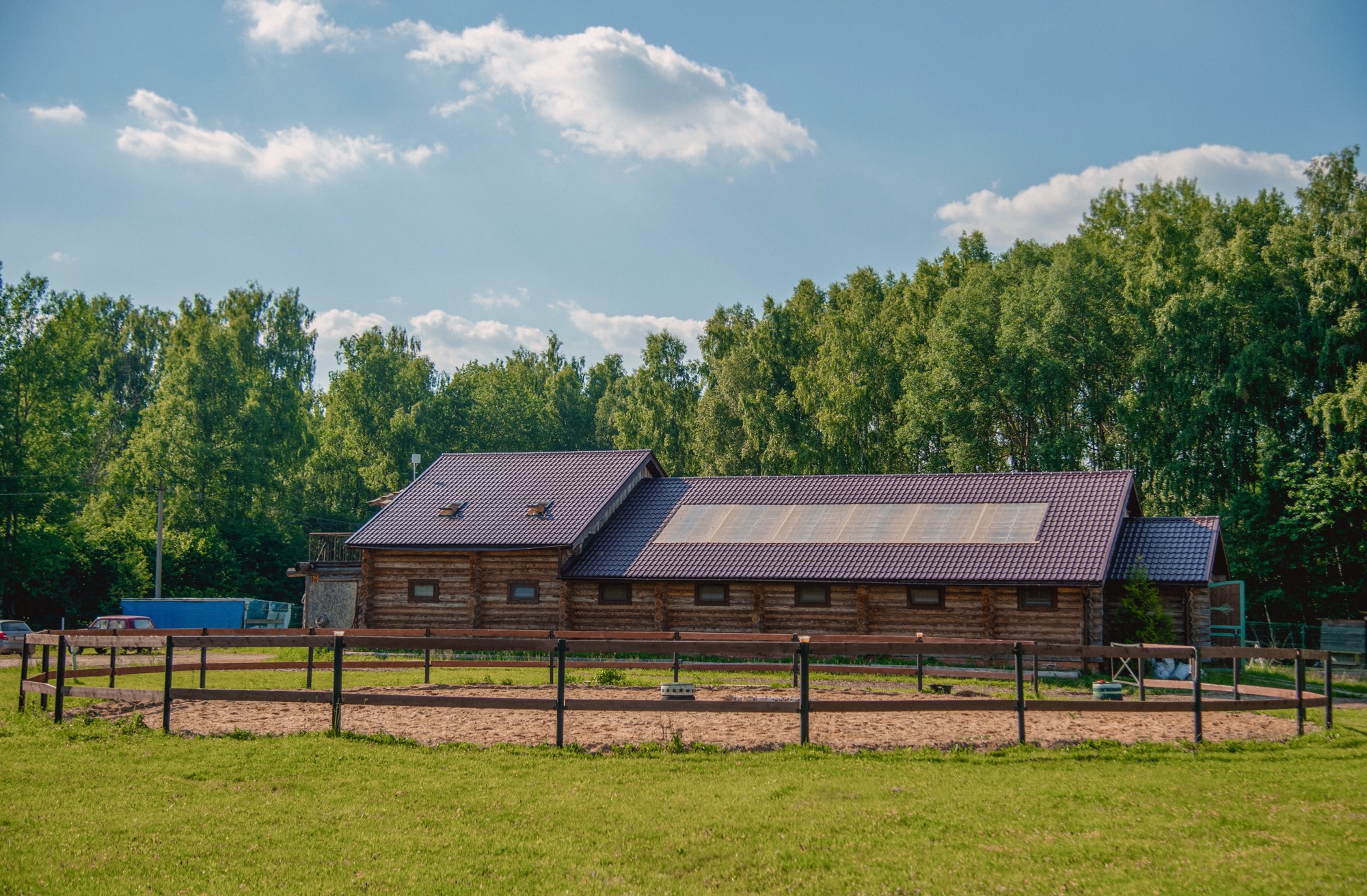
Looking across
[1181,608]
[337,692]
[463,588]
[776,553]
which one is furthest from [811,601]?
[337,692]

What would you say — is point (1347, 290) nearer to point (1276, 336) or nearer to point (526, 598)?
point (1276, 336)

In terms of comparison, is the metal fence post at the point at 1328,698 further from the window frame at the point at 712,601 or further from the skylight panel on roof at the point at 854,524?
the window frame at the point at 712,601

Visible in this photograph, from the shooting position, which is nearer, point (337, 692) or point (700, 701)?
point (700, 701)

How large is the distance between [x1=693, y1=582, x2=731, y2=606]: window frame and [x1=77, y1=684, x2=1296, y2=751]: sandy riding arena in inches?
490

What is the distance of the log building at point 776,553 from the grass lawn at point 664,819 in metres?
14.5

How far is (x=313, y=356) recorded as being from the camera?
7144 centimetres

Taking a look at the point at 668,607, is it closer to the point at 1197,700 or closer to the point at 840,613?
the point at 840,613

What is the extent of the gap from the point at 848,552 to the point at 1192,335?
19393 mm

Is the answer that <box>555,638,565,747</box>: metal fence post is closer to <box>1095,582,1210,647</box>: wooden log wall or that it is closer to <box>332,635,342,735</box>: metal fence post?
<box>332,635,342,735</box>: metal fence post

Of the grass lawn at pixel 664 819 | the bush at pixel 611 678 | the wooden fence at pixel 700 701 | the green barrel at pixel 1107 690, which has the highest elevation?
the wooden fence at pixel 700 701

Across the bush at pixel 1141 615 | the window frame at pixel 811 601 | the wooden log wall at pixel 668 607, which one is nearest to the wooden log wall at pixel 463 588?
the wooden log wall at pixel 668 607

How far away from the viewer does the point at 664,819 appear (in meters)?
8.99

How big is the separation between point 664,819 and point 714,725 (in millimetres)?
5331

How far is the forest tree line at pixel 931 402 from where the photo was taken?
37.8m
